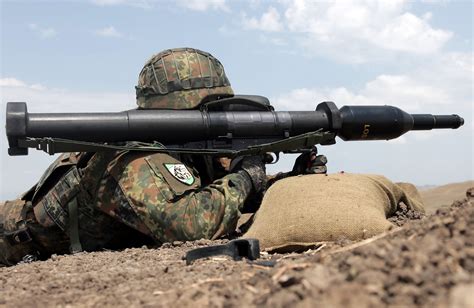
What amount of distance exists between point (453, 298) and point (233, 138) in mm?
3370

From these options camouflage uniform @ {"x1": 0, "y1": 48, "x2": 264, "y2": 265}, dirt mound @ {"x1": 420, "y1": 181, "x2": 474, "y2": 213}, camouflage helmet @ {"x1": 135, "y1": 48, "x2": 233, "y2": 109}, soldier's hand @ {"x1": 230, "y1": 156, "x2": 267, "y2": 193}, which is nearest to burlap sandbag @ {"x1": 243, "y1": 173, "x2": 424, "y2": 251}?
soldier's hand @ {"x1": 230, "y1": 156, "x2": 267, "y2": 193}

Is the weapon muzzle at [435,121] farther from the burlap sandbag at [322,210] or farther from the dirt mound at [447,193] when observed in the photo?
the dirt mound at [447,193]

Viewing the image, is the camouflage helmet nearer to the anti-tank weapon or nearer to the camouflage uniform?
the camouflage uniform

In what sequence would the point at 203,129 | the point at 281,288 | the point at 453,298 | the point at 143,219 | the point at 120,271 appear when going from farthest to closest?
the point at 203,129 → the point at 143,219 → the point at 120,271 → the point at 281,288 → the point at 453,298

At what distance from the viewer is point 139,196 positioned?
4.20 metres

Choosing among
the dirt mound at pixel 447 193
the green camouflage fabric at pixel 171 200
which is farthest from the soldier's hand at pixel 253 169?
the dirt mound at pixel 447 193

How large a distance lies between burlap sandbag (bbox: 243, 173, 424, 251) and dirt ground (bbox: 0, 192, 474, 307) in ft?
3.04

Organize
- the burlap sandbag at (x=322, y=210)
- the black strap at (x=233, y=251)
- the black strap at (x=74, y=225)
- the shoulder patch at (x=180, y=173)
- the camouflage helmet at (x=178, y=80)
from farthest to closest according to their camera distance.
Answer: the camouflage helmet at (x=178, y=80)
the black strap at (x=74, y=225)
the shoulder patch at (x=180, y=173)
the burlap sandbag at (x=322, y=210)
the black strap at (x=233, y=251)

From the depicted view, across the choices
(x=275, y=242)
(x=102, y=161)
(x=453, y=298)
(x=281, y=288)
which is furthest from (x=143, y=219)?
(x=453, y=298)

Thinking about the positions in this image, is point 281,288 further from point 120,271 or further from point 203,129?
point 203,129

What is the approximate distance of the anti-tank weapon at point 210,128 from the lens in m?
4.23

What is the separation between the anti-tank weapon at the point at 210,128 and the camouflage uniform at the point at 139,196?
13 centimetres

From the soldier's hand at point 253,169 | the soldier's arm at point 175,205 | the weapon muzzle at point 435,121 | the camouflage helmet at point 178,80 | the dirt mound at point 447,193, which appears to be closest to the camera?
the soldier's arm at point 175,205

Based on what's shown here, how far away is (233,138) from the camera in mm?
4691
